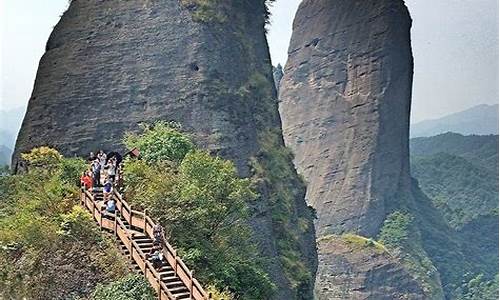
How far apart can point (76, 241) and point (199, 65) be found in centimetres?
1057

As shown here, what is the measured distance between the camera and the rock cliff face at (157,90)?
63.7 feet

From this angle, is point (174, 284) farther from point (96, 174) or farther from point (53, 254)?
point (96, 174)

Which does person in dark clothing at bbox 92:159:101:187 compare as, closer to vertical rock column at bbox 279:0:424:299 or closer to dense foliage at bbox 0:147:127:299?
dense foliage at bbox 0:147:127:299

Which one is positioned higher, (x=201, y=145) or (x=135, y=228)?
(x=201, y=145)

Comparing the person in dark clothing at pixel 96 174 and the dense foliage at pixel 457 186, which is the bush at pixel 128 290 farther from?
the dense foliage at pixel 457 186

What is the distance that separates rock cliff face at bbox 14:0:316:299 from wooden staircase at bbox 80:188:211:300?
24.8ft

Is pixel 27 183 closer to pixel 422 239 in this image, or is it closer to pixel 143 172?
pixel 143 172

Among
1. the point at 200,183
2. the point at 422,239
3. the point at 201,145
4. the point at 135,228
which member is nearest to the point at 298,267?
the point at 201,145

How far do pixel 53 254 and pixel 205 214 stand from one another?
2856 mm

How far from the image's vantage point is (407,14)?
52469 millimetres

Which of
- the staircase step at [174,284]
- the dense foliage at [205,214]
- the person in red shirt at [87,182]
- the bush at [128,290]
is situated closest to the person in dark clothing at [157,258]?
the bush at [128,290]

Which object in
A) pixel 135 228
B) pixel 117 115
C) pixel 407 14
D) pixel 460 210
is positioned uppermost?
pixel 407 14

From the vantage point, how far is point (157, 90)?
19.9m

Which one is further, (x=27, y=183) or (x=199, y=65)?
(x=199, y=65)
